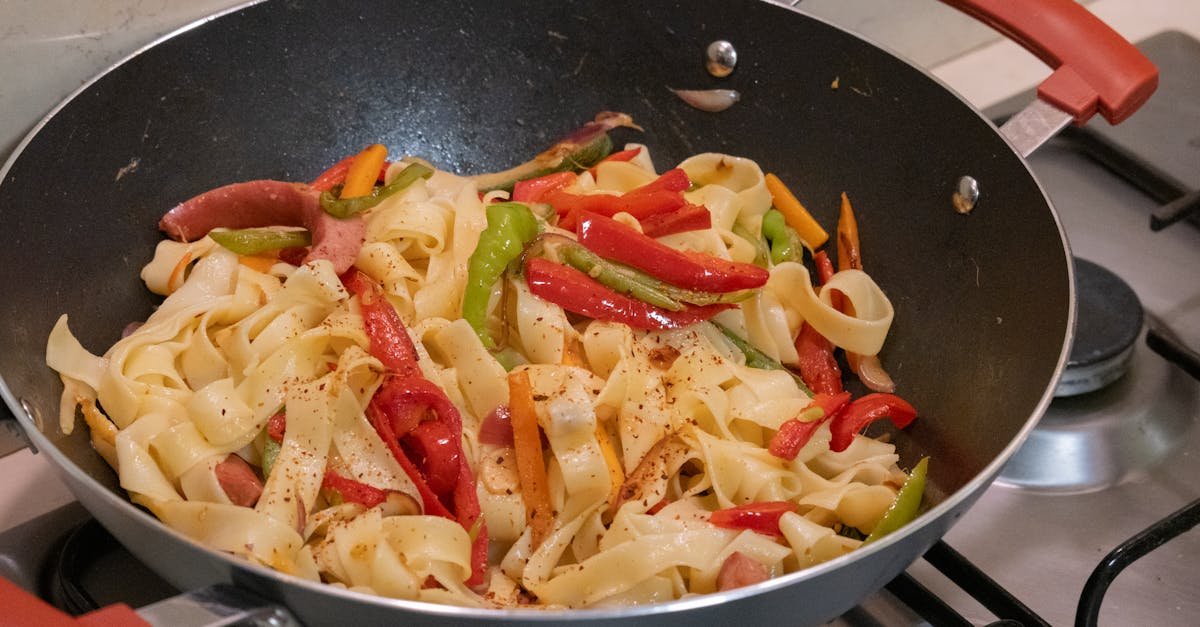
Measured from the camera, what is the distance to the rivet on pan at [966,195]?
218cm

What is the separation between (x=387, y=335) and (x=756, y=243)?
883 millimetres

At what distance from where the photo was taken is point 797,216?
8.13 ft

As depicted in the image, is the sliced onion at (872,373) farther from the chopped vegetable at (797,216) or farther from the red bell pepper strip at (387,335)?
the red bell pepper strip at (387,335)

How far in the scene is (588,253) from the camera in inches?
86.9

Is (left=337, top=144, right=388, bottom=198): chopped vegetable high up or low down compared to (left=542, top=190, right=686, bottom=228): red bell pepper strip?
up

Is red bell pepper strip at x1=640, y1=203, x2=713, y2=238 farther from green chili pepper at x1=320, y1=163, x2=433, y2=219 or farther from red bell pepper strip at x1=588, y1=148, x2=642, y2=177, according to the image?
green chili pepper at x1=320, y1=163, x2=433, y2=219

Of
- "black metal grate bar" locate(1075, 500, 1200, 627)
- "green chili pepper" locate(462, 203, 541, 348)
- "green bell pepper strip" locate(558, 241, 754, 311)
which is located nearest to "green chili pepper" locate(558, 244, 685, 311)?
"green bell pepper strip" locate(558, 241, 754, 311)

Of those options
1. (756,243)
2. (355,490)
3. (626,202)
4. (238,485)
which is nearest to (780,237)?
(756,243)

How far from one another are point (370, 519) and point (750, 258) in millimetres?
1066

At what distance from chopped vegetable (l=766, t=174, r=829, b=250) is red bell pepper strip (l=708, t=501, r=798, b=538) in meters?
0.80

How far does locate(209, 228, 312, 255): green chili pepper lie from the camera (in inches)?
86.7

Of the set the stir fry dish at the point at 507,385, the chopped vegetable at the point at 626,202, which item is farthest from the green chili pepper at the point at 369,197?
the chopped vegetable at the point at 626,202

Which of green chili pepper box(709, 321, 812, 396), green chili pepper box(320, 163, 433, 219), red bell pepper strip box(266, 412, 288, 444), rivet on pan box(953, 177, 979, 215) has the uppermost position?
green chili pepper box(320, 163, 433, 219)

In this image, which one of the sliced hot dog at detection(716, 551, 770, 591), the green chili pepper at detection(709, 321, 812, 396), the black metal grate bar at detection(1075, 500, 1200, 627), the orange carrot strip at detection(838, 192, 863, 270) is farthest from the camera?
the orange carrot strip at detection(838, 192, 863, 270)
